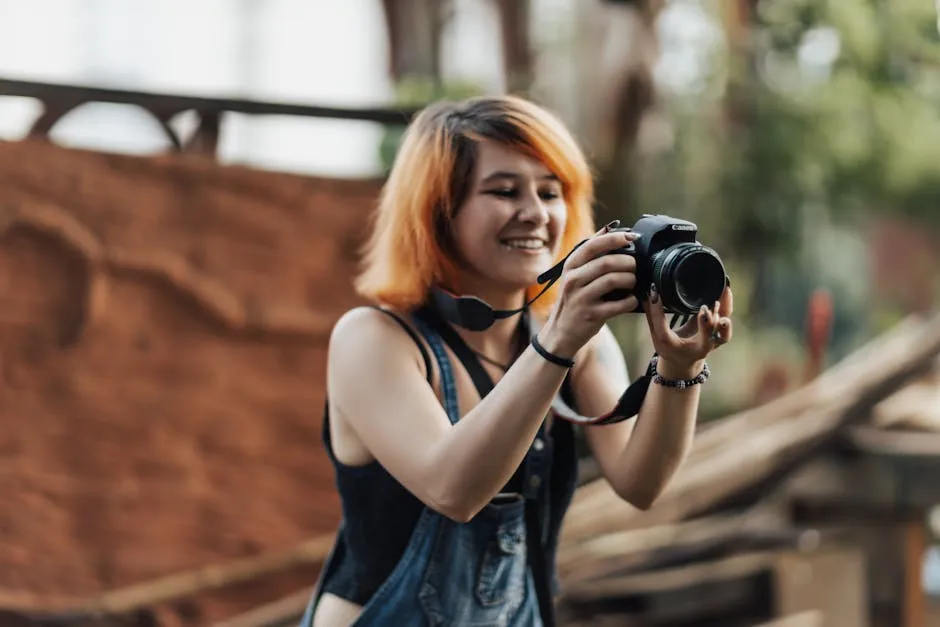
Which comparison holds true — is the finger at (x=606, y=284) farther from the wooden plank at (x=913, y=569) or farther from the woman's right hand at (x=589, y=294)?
the wooden plank at (x=913, y=569)

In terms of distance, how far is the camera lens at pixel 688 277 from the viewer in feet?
5.19

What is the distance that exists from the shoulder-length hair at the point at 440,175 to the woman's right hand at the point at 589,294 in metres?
0.32

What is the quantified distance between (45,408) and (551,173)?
3.07m

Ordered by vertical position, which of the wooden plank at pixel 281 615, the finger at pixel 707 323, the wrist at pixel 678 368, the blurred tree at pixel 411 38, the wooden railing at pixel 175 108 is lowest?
the wooden plank at pixel 281 615

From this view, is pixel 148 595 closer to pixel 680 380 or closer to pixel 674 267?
pixel 680 380

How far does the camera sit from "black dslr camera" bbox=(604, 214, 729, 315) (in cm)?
159

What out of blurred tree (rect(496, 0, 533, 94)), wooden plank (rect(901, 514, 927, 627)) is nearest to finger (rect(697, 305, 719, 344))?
wooden plank (rect(901, 514, 927, 627))

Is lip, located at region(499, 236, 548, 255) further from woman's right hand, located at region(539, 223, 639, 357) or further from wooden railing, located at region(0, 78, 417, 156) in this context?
Result: wooden railing, located at region(0, 78, 417, 156)

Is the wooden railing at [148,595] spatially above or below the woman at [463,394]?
below

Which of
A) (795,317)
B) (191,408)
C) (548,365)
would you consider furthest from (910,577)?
(795,317)

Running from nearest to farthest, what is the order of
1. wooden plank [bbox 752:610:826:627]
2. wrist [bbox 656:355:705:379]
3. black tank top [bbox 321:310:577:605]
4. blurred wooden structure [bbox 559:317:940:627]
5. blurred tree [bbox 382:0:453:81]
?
wrist [bbox 656:355:705:379]
black tank top [bbox 321:310:577:605]
wooden plank [bbox 752:610:826:627]
blurred wooden structure [bbox 559:317:940:627]
blurred tree [bbox 382:0:453:81]

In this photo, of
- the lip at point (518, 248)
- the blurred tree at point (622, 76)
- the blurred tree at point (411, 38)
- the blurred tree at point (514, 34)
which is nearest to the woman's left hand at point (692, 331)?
the lip at point (518, 248)

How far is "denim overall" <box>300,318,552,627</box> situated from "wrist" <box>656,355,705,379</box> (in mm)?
308

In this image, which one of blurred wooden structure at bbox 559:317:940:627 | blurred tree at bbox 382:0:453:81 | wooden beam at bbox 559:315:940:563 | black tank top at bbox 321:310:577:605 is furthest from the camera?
blurred tree at bbox 382:0:453:81
